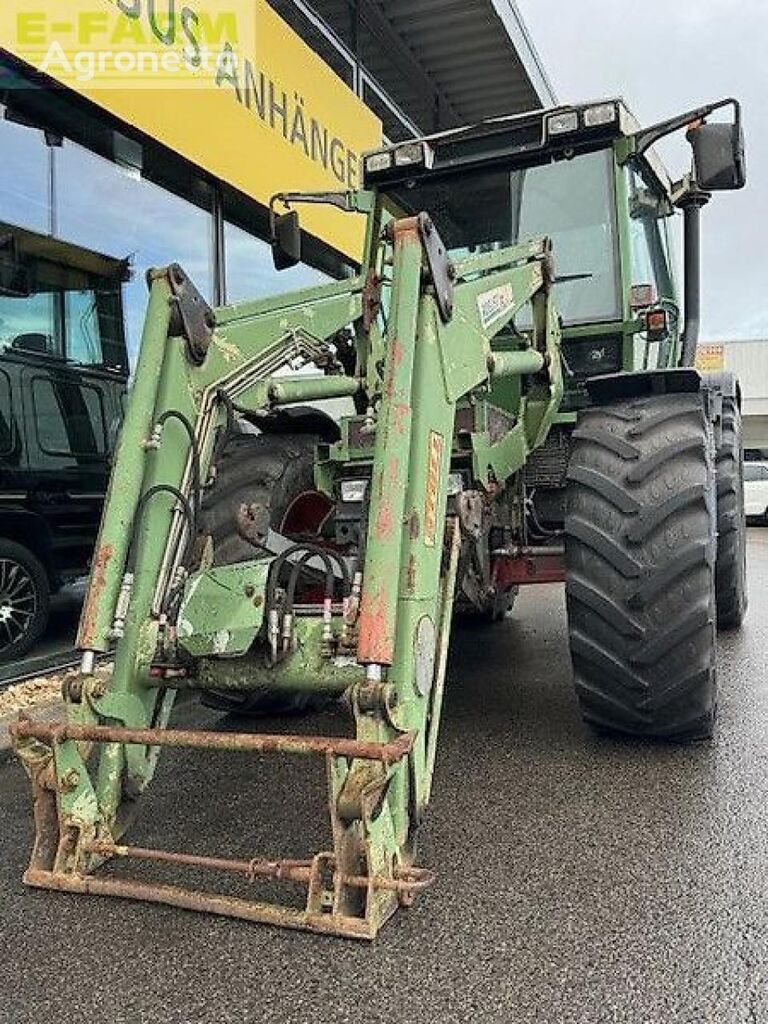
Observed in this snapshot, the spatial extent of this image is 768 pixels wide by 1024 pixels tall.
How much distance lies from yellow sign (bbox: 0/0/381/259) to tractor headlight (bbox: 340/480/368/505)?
9.21 ft

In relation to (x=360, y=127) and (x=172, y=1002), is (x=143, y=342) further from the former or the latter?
(x=360, y=127)

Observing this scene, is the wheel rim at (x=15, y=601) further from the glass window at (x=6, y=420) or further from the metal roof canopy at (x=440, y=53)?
the metal roof canopy at (x=440, y=53)

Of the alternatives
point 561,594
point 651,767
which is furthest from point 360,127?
point 651,767

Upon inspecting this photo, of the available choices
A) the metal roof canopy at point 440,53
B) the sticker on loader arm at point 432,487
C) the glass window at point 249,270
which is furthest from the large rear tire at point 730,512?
the metal roof canopy at point 440,53

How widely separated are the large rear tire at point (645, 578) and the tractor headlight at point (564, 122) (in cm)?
155

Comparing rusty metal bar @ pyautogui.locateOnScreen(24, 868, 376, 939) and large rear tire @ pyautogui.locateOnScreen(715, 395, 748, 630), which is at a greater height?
large rear tire @ pyautogui.locateOnScreen(715, 395, 748, 630)

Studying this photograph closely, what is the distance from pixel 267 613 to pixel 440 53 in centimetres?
786

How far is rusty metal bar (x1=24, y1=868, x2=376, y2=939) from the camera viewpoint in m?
2.17

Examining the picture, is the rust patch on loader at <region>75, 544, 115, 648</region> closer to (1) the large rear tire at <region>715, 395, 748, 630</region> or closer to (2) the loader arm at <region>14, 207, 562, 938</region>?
(2) the loader arm at <region>14, 207, 562, 938</region>

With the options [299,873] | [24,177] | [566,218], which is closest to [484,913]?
[299,873]

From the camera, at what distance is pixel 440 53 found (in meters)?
8.91

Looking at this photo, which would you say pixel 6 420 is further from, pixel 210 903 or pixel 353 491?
pixel 210 903

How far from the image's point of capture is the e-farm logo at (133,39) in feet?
15.4

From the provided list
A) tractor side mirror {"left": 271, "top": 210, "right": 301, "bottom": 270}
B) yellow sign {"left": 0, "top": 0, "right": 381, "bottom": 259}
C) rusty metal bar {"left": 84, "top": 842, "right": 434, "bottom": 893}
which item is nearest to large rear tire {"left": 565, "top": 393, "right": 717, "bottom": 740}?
rusty metal bar {"left": 84, "top": 842, "right": 434, "bottom": 893}
